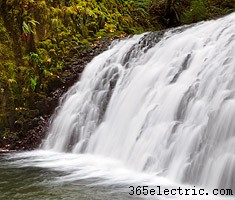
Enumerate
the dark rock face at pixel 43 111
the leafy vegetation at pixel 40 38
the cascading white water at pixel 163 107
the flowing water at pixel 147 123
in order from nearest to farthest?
1. the flowing water at pixel 147 123
2. the cascading white water at pixel 163 107
3. the dark rock face at pixel 43 111
4. the leafy vegetation at pixel 40 38

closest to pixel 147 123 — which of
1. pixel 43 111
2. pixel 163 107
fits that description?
pixel 163 107

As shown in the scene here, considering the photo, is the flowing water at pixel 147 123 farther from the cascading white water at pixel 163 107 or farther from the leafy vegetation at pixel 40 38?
the leafy vegetation at pixel 40 38

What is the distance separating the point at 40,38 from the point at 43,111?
2.29 meters

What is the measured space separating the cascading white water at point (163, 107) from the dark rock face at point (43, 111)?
30cm

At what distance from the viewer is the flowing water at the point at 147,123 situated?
5324 millimetres

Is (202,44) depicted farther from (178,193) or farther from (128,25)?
(128,25)

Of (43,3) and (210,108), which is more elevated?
(43,3)

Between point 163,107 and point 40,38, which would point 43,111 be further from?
point 163,107

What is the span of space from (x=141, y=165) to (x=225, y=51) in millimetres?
2719

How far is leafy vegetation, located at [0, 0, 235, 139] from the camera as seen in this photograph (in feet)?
30.9

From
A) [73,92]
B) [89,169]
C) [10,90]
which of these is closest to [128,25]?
[73,92]

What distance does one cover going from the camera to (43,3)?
35.4 feet

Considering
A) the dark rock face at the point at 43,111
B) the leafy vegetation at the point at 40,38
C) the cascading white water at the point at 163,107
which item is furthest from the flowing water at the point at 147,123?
the leafy vegetation at the point at 40,38

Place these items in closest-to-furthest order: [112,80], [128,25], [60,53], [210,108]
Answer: [210,108], [112,80], [60,53], [128,25]
